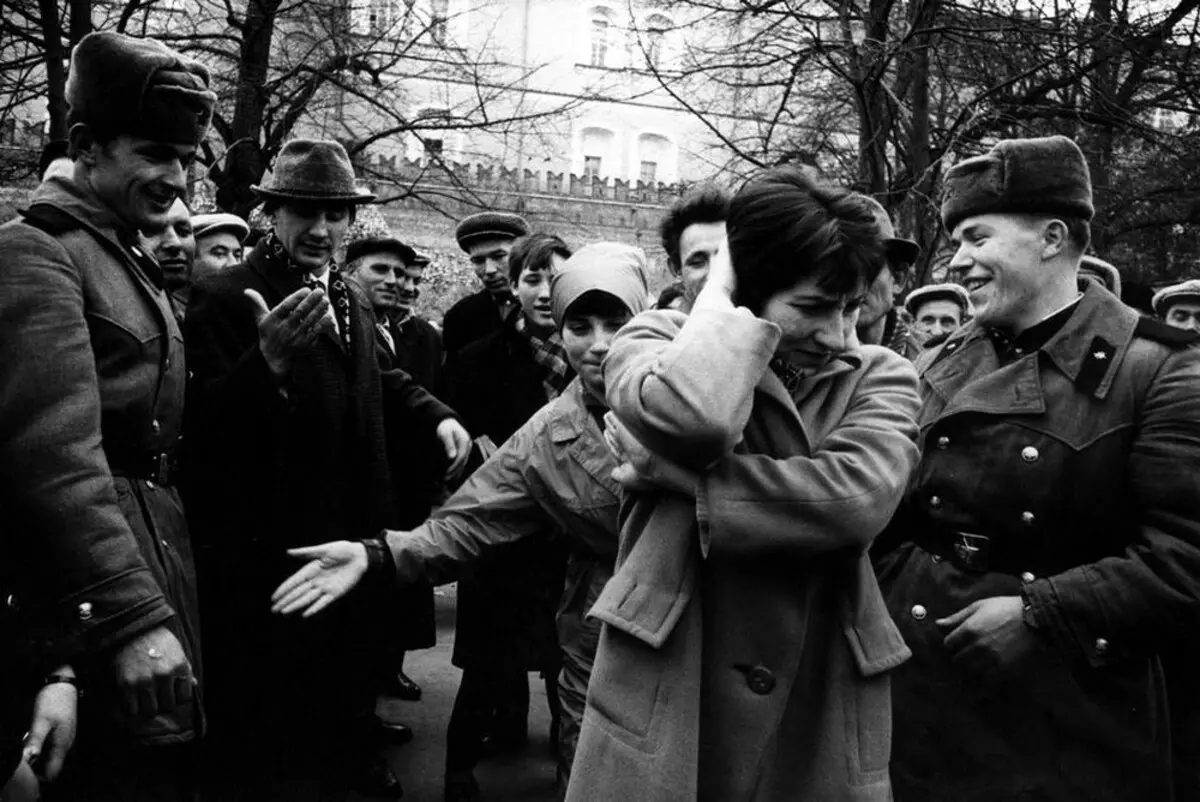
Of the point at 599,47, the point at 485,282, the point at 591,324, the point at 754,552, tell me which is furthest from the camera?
the point at 599,47

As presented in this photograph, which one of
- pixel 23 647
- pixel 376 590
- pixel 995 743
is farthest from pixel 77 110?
pixel 995 743

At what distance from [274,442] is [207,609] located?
59 centimetres

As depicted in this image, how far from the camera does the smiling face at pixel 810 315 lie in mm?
2146

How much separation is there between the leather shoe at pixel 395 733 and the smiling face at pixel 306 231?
2459 mm

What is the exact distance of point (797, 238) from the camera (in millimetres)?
2098

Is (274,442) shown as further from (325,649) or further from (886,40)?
(886,40)

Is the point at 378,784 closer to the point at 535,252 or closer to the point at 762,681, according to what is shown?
the point at 535,252

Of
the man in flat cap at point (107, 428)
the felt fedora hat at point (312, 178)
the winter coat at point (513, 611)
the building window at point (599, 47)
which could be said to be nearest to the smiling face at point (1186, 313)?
the winter coat at point (513, 611)

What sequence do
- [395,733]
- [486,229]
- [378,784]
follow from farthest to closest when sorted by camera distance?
1. [486,229]
2. [395,733]
3. [378,784]

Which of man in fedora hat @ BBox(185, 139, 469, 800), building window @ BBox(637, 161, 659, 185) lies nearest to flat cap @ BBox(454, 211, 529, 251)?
man in fedora hat @ BBox(185, 139, 469, 800)

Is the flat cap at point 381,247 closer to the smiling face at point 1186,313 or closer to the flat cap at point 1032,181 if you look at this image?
the flat cap at point 1032,181

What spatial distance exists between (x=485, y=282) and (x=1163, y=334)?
4373 mm

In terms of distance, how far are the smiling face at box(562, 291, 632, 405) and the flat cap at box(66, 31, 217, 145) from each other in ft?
4.11

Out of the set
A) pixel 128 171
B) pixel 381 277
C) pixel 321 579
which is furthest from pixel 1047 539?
A: pixel 381 277
